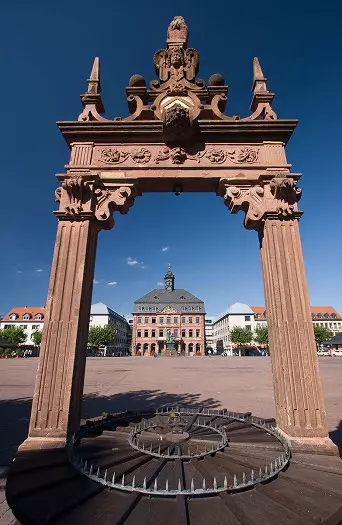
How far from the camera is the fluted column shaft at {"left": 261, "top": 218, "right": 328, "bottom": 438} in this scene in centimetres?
305

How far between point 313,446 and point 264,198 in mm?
2942

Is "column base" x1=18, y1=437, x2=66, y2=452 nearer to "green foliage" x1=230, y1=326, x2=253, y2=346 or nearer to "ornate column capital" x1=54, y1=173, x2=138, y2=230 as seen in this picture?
"ornate column capital" x1=54, y1=173, x2=138, y2=230

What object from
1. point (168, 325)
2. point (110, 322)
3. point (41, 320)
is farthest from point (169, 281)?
point (41, 320)

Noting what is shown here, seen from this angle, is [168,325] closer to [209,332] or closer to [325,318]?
[325,318]

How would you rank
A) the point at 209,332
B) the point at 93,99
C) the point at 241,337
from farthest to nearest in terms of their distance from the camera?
1. the point at 209,332
2. the point at 241,337
3. the point at 93,99

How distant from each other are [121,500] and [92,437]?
57.0 inches

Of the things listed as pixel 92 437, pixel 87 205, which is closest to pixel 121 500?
pixel 92 437

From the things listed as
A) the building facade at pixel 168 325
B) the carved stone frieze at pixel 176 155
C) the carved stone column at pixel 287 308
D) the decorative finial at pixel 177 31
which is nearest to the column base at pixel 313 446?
the carved stone column at pixel 287 308

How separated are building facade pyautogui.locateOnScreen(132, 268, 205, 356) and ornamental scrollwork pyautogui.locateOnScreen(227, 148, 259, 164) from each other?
225 ft

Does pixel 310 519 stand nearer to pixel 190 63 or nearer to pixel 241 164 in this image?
pixel 241 164

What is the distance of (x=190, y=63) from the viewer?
4.48 m

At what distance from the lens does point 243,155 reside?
13.1 ft

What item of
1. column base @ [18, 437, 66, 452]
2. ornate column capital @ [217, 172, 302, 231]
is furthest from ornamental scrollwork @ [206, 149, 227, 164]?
column base @ [18, 437, 66, 452]

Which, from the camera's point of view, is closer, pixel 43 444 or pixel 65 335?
pixel 43 444
